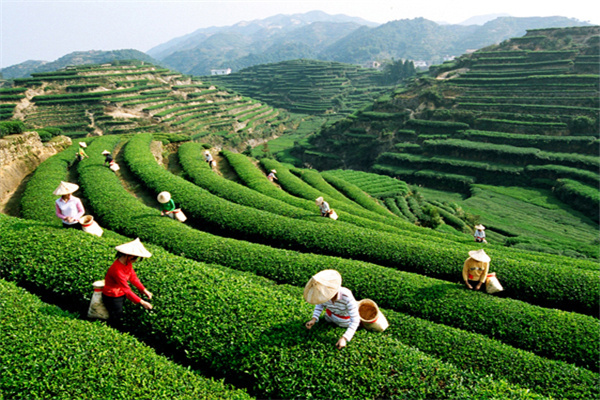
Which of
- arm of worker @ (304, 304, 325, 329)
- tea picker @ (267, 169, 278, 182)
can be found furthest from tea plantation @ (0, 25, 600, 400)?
tea picker @ (267, 169, 278, 182)

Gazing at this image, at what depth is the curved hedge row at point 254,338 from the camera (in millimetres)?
6402

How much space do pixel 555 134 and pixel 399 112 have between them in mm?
32653

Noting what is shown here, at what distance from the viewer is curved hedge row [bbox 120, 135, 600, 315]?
12.5m

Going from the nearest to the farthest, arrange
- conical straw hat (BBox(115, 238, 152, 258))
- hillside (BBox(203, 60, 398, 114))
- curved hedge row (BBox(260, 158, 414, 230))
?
conical straw hat (BBox(115, 238, 152, 258)) → curved hedge row (BBox(260, 158, 414, 230)) → hillside (BBox(203, 60, 398, 114))

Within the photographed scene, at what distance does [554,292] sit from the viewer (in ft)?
40.7

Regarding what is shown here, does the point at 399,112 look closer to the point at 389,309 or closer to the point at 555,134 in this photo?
the point at 555,134

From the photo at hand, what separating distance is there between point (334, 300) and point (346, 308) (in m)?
0.34

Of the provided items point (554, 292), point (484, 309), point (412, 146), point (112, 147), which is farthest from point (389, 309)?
point (412, 146)

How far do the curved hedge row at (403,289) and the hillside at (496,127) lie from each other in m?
47.1

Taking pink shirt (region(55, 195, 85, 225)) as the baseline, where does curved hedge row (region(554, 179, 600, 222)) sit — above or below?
below

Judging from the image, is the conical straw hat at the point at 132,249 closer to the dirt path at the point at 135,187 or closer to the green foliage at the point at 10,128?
the dirt path at the point at 135,187

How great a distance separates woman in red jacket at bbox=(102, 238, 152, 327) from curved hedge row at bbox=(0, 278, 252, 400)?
53cm

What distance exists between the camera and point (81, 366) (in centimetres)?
627

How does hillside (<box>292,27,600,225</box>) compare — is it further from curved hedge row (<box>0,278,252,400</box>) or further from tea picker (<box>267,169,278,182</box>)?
curved hedge row (<box>0,278,252,400</box>)
